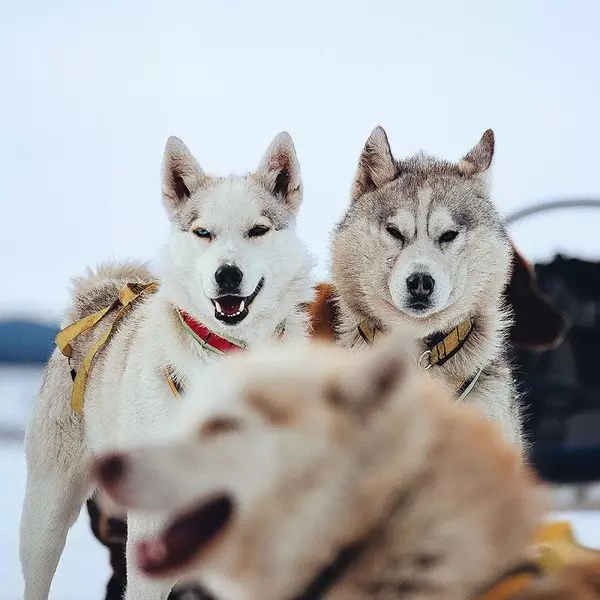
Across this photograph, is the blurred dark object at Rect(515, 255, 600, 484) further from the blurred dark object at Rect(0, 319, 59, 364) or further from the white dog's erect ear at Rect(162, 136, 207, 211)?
the blurred dark object at Rect(0, 319, 59, 364)

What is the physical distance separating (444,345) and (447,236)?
0.17 m

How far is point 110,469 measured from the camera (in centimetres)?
48

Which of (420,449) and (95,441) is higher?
(420,449)

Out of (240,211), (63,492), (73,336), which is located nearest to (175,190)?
(240,211)

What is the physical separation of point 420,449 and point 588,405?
1.33m

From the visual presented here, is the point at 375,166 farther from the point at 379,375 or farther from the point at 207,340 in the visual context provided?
the point at 379,375

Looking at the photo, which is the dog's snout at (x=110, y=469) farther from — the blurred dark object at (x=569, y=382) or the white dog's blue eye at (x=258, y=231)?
the blurred dark object at (x=569, y=382)

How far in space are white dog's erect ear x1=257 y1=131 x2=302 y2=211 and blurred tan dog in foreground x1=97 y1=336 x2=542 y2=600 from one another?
695 mm

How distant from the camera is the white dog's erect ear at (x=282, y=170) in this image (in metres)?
1.21

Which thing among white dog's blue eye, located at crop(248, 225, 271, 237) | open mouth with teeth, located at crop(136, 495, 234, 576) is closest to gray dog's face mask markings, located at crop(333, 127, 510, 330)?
white dog's blue eye, located at crop(248, 225, 271, 237)

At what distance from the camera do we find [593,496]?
2020mm

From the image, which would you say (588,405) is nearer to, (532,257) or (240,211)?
(532,257)

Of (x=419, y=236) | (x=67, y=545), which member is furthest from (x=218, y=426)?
(x=67, y=545)

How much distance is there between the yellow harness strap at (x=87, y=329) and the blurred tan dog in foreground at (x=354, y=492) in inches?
31.5
